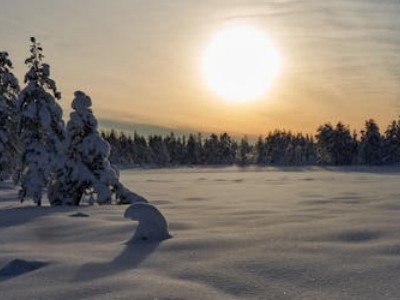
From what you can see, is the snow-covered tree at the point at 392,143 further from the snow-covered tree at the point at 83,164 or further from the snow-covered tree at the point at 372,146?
the snow-covered tree at the point at 83,164

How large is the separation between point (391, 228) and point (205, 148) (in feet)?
492

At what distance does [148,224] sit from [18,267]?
3070mm

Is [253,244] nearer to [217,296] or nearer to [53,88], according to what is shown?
[217,296]

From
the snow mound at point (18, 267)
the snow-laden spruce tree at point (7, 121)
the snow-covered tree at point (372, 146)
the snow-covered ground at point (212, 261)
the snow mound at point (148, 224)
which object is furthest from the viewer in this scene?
the snow-covered tree at point (372, 146)

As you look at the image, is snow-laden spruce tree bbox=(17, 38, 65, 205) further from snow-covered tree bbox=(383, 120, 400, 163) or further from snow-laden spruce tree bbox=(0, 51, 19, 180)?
snow-covered tree bbox=(383, 120, 400, 163)

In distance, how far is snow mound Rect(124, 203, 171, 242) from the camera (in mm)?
10148

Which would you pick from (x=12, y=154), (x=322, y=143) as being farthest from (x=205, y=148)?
(x=12, y=154)

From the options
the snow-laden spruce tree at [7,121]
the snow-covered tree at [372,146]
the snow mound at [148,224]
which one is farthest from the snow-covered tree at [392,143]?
the snow mound at [148,224]

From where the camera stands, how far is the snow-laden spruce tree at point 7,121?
31672mm

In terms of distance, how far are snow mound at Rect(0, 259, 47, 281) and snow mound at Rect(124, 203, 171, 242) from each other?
2466 millimetres

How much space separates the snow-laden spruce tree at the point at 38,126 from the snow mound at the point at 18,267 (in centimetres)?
1622

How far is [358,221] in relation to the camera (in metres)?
12.2

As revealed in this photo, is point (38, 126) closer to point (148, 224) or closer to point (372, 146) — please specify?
point (148, 224)

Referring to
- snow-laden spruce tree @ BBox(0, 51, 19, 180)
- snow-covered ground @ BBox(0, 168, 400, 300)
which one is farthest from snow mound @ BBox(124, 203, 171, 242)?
snow-laden spruce tree @ BBox(0, 51, 19, 180)
